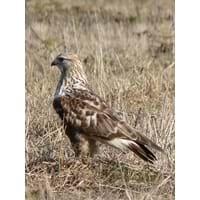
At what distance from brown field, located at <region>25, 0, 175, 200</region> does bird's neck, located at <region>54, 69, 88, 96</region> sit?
6cm

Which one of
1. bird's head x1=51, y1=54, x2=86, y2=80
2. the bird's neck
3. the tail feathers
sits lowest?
the tail feathers

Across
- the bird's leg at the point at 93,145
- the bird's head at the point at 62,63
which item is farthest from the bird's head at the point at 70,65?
the bird's leg at the point at 93,145

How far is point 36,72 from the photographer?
5.34m

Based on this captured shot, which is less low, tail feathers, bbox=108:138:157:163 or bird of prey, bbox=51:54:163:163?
bird of prey, bbox=51:54:163:163

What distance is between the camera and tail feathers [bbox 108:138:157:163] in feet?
16.5

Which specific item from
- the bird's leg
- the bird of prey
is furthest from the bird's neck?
the bird's leg

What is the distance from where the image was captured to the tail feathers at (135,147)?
504 cm

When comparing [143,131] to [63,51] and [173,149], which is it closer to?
[173,149]

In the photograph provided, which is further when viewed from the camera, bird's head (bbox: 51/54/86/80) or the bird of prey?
bird's head (bbox: 51/54/86/80)

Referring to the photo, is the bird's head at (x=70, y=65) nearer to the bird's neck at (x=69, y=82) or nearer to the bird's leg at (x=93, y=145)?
the bird's neck at (x=69, y=82)

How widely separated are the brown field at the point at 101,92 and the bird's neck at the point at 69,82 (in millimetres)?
57

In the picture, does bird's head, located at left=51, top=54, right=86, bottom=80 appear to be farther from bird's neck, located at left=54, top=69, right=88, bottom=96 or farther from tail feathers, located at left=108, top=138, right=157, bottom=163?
tail feathers, located at left=108, top=138, right=157, bottom=163
